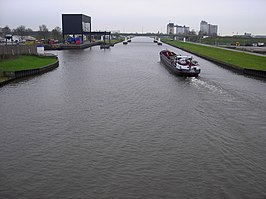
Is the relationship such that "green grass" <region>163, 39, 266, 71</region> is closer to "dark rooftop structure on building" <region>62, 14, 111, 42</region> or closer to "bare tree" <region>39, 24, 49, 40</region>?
"dark rooftop structure on building" <region>62, 14, 111, 42</region>

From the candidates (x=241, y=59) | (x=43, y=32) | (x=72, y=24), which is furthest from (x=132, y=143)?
(x=43, y=32)

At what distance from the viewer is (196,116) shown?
1908 cm

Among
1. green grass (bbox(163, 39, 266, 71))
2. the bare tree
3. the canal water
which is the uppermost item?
the bare tree

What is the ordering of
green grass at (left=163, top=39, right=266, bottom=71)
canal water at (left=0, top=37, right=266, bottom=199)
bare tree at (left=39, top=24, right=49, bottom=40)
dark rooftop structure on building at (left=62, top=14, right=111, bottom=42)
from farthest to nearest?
bare tree at (left=39, top=24, right=49, bottom=40) → dark rooftop structure on building at (left=62, top=14, right=111, bottom=42) → green grass at (left=163, top=39, right=266, bottom=71) → canal water at (left=0, top=37, right=266, bottom=199)

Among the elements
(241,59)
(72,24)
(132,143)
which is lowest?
(132,143)

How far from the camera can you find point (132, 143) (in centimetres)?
1455

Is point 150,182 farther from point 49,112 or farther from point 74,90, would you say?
point 74,90

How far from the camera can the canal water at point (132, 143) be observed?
1070 cm

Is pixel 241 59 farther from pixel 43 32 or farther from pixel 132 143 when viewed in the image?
pixel 43 32

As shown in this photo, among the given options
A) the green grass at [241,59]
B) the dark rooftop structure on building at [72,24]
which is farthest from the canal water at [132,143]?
the dark rooftop structure on building at [72,24]

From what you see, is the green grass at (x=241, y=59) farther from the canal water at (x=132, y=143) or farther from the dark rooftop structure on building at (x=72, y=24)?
the dark rooftop structure on building at (x=72, y=24)

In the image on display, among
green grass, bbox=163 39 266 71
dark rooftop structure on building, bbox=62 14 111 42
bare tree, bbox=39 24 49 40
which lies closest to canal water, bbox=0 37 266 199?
green grass, bbox=163 39 266 71

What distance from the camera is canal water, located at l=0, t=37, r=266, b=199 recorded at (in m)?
10.7

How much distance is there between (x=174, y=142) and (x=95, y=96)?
11544 millimetres
